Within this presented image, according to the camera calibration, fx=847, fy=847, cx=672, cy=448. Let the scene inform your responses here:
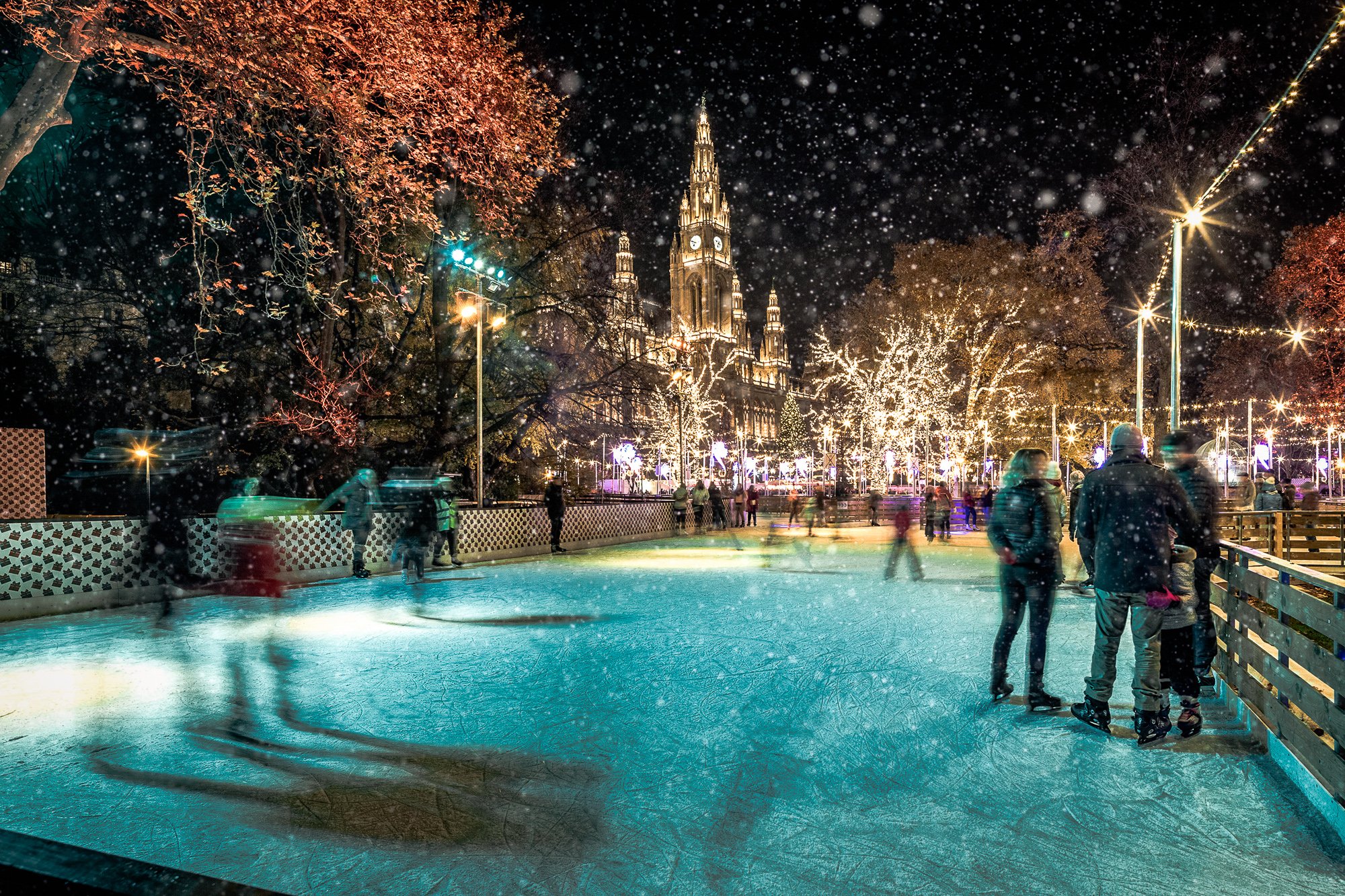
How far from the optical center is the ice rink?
10.5 feet

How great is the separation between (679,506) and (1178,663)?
2247 centimetres

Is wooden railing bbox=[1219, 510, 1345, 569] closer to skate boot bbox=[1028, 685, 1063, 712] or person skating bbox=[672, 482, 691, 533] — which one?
skate boot bbox=[1028, 685, 1063, 712]

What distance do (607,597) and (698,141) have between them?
462 feet

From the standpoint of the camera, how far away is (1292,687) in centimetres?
419

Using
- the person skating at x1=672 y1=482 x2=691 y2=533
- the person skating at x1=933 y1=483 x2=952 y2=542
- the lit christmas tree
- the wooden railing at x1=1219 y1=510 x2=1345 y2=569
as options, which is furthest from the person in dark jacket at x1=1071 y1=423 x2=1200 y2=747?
the lit christmas tree

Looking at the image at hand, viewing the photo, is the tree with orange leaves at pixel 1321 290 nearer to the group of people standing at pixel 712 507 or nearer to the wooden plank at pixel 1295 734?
the group of people standing at pixel 712 507

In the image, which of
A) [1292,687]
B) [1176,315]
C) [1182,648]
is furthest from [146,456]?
[1176,315]

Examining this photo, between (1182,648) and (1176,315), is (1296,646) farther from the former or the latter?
(1176,315)

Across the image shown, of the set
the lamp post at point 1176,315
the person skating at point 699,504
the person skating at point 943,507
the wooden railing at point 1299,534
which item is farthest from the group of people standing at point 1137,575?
the person skating at point 699,504

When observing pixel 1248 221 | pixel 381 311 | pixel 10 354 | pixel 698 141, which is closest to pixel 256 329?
pixel 381 311

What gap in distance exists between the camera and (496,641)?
318 inches

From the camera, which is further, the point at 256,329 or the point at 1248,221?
the point at 1248,221

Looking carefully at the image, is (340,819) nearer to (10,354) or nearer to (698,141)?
(10,354)

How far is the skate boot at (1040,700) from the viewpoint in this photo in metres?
5.52
